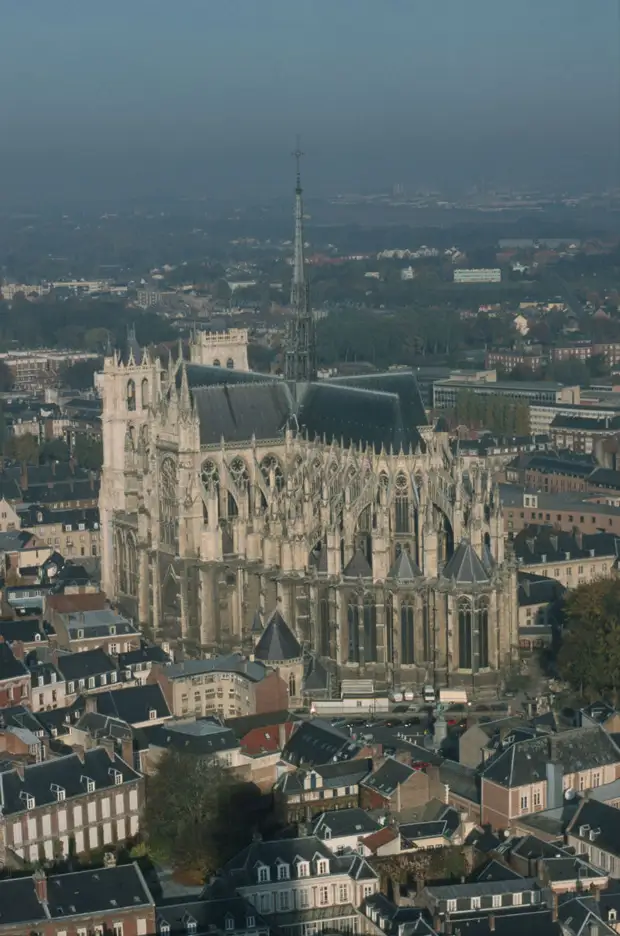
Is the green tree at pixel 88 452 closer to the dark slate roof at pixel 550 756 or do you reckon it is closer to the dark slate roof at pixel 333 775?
the dark slate roof at pixel 333 775

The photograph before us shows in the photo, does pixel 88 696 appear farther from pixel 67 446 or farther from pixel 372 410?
pixel 67 446

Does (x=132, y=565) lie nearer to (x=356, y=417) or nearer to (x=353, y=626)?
(x=356, y=417)

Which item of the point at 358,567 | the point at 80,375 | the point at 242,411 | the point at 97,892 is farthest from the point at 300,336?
the point at 80,375

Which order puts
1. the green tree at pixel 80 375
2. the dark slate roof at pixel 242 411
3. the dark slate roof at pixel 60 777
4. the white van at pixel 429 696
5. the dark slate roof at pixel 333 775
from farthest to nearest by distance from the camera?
the green tree at pixel 80 375, the dark slate roof at pixel 242 411, the white van at pixel 429 696, the dark slate roof at pixel 333 775, the dark slate roof at pixel 60 777

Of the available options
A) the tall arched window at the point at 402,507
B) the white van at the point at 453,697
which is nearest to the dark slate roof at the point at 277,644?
the white van at the point at 453,697

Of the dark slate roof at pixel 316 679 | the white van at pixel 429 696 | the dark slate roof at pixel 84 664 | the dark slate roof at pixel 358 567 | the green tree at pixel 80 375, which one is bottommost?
the green tree at pixel 80 375

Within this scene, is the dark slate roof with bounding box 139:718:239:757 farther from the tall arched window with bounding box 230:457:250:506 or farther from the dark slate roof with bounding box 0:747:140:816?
the tall arched window with bounding box 230:457:250:506
